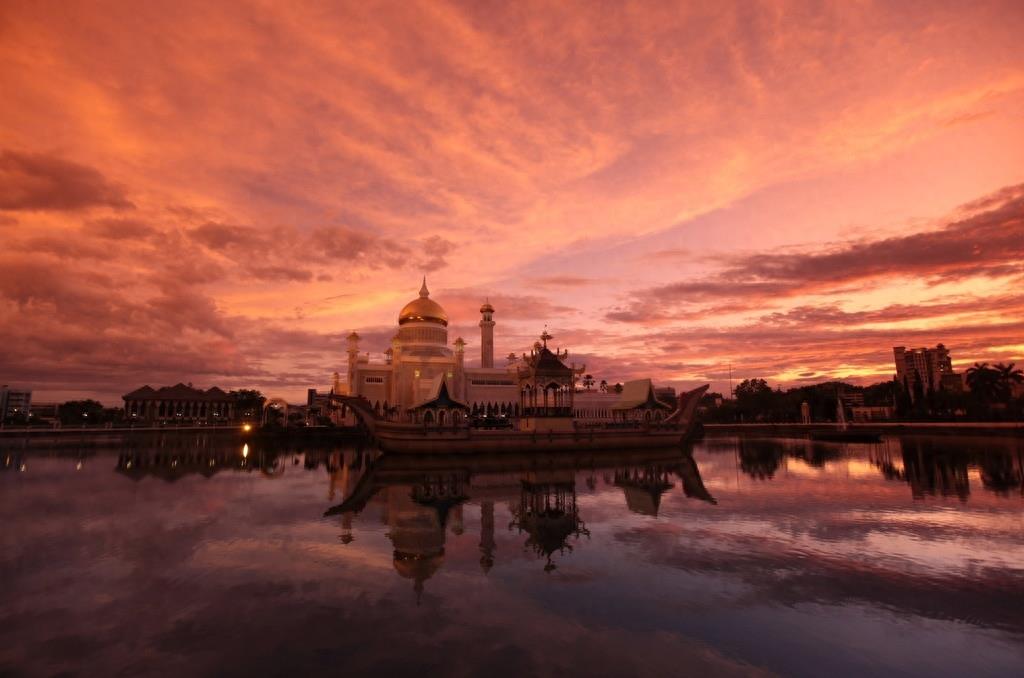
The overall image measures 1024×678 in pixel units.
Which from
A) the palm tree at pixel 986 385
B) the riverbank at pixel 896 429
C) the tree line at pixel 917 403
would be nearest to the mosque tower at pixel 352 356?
the riverbank at pixel 896 429

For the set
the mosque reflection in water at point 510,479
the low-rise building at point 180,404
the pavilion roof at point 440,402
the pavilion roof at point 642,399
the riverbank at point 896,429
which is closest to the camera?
the mosque reflection in water at point 510,479

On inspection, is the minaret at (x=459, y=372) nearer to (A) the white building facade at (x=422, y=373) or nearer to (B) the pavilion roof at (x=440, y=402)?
(A) the white building facade at (x=422, y=373)

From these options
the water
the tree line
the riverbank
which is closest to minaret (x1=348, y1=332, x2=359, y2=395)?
the water

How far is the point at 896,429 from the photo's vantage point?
239ft

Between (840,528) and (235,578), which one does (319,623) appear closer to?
(235,578)

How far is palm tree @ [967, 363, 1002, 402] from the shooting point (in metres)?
72.4

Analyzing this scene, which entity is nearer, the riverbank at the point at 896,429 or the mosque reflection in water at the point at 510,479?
the mosque reflection in water at the point at 510,479

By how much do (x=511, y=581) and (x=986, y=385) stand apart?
93.8m

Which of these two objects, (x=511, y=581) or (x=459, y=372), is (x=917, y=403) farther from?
(x=511, y=581)

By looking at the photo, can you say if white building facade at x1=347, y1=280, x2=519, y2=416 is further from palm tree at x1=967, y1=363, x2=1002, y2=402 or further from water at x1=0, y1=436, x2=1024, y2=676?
palm tree at x1=967, y1=363, x2=1002, y2=402

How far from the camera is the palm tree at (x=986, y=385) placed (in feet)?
238

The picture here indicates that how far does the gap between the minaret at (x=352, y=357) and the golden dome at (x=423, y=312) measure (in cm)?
730

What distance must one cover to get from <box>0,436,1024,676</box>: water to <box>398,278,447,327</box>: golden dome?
148 feet

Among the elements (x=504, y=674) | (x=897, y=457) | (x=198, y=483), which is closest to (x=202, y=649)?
(x=504, y=674)
